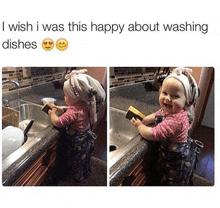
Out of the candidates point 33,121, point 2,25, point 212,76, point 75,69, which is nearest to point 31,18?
point 2,25

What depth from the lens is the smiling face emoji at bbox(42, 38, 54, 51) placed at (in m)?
0.68

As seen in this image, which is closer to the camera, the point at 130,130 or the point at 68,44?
the point at 68,44

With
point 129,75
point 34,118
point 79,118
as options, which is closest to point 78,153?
point 79,118

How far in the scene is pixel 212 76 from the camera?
0.70m

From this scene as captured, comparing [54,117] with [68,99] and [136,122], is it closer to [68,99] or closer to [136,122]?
[68,99]

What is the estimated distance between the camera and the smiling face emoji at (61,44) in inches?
26.8

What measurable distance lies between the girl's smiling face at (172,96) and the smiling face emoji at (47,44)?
1.22 ft

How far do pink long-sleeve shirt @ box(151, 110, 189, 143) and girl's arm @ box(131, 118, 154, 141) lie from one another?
14 mm

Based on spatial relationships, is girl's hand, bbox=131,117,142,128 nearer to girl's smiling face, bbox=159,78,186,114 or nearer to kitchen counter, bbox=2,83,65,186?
girl's smiling face, bbox=159,78,186,114

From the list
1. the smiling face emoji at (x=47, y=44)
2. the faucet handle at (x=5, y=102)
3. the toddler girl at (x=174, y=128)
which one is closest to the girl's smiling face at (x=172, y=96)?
the toddler girl at (x=174, y=128)

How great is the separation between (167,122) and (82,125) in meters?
0.28

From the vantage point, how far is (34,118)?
83cm

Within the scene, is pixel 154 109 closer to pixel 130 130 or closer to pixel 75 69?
pixel 130 130

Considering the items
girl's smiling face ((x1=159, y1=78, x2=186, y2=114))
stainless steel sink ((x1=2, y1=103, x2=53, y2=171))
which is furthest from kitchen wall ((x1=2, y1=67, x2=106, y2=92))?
girl's smiling face ((x1=159, y1=78, x2=186, y2=114))
